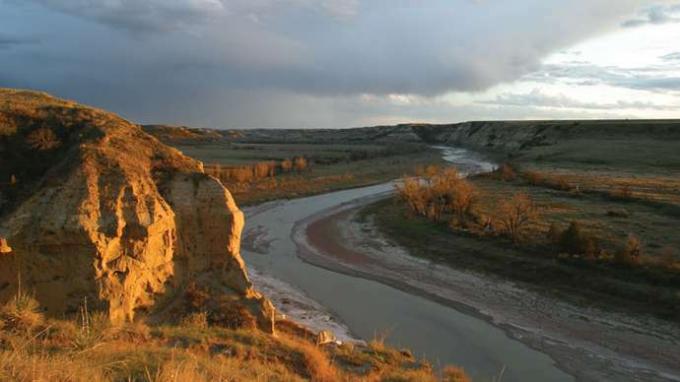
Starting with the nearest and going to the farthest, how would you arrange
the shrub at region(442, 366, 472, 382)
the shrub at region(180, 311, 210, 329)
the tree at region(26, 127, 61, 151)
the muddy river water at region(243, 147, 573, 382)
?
the shrub at region(180, 311, 210, 329)
the shrub at region(442, 366, 472, 382)
the tree at region(26, 127, 61, 151)
the muddy river water at region(243, 147, 573, 382)

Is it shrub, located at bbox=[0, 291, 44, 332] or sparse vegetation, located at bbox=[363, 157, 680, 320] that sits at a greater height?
shrub, located at bbox=[0, 291, 44, 332]

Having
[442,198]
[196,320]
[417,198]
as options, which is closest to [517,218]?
[442,198]

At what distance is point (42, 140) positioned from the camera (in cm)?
1345

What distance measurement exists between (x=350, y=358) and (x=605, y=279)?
539 inches

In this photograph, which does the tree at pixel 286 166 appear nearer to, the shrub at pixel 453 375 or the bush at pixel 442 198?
the bush at pixel 442 198

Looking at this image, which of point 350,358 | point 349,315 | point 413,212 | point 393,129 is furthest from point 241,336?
point 393,129

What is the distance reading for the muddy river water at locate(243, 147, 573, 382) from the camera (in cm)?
1567

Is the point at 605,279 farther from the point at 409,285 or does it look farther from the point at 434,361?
the point at 434,361

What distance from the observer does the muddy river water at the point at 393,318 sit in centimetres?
1567

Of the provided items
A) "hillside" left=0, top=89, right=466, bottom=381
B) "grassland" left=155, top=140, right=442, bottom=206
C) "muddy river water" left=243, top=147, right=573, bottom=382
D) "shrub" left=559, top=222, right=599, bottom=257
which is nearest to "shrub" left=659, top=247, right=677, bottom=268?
"shrub" left=559, top=222, right=599, bottom=257

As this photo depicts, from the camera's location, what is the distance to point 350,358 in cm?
1218

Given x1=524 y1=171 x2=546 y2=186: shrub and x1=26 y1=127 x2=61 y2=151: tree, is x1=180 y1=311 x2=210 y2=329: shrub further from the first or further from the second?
x1=524 y1=171 x2=546 y2=186: shrub

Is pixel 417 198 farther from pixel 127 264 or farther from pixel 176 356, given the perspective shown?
pixel 176 356

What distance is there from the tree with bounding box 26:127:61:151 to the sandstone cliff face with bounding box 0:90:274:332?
0.11m
